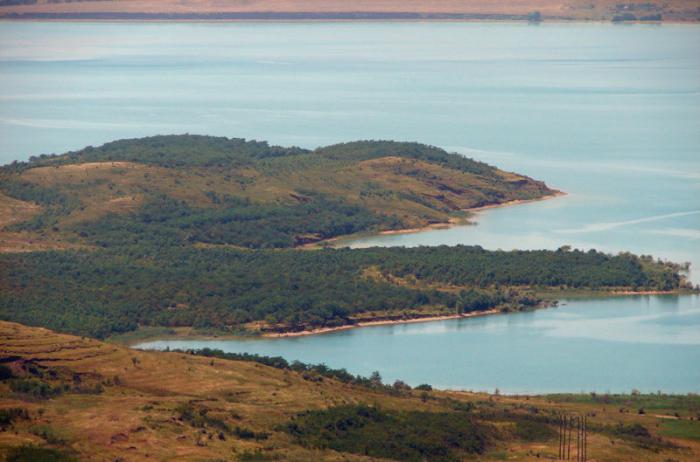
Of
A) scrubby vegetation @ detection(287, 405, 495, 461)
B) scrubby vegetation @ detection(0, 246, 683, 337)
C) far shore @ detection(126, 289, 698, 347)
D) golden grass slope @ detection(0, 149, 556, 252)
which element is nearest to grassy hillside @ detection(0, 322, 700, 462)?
scrubby vegetation @ detection(287, 405, 495, 461)

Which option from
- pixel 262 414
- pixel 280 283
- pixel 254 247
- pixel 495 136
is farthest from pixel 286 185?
pixel 262 414

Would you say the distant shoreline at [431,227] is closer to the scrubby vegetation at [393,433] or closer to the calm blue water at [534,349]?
the calm blue water at [534,349]

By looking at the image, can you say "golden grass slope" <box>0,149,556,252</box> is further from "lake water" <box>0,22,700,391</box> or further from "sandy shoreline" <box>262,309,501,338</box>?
"sandy shoreline" <box>262,309,501,338</box>

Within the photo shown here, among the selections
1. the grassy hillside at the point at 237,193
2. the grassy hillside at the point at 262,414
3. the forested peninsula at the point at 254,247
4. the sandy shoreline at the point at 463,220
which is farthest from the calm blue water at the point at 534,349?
the grassy hillside at the point at 237,193

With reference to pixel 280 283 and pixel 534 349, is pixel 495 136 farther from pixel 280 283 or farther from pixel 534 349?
pixel 534 349

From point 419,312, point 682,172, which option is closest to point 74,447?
point 419,312

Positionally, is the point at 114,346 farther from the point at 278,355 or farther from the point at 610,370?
the point at 610,370
